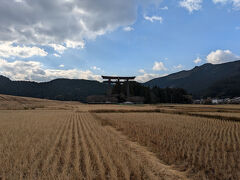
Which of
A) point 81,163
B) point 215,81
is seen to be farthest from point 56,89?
point 81,163

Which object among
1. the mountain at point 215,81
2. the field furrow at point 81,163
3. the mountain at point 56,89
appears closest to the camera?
the field furrow at point 81,163

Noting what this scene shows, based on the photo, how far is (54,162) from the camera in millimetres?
6020

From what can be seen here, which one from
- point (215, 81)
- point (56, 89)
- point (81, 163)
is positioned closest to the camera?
point (81, 163)

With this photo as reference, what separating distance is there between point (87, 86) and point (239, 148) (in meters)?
129

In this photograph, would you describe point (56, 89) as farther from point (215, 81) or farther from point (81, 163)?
point (81, 163)

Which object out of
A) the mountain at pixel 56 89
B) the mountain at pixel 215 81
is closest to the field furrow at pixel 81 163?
the mountain at pixel 56 89

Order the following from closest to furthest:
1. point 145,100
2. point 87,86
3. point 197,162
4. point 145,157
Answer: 1. point 197,162
2. point 145,157
3. point 145,100
4. point 87,86

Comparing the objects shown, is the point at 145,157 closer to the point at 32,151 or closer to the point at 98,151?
the point at 98,151

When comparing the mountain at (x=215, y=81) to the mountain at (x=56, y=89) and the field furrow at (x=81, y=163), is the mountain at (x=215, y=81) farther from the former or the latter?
the field furrow at (x=81, y=163)

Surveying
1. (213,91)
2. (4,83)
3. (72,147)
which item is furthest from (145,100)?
(4,83)

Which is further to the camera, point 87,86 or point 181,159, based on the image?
point 87,86

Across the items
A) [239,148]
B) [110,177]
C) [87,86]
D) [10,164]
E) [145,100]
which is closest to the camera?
[110,177]

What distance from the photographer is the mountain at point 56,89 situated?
368 ft

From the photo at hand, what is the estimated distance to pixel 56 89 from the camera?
125m
